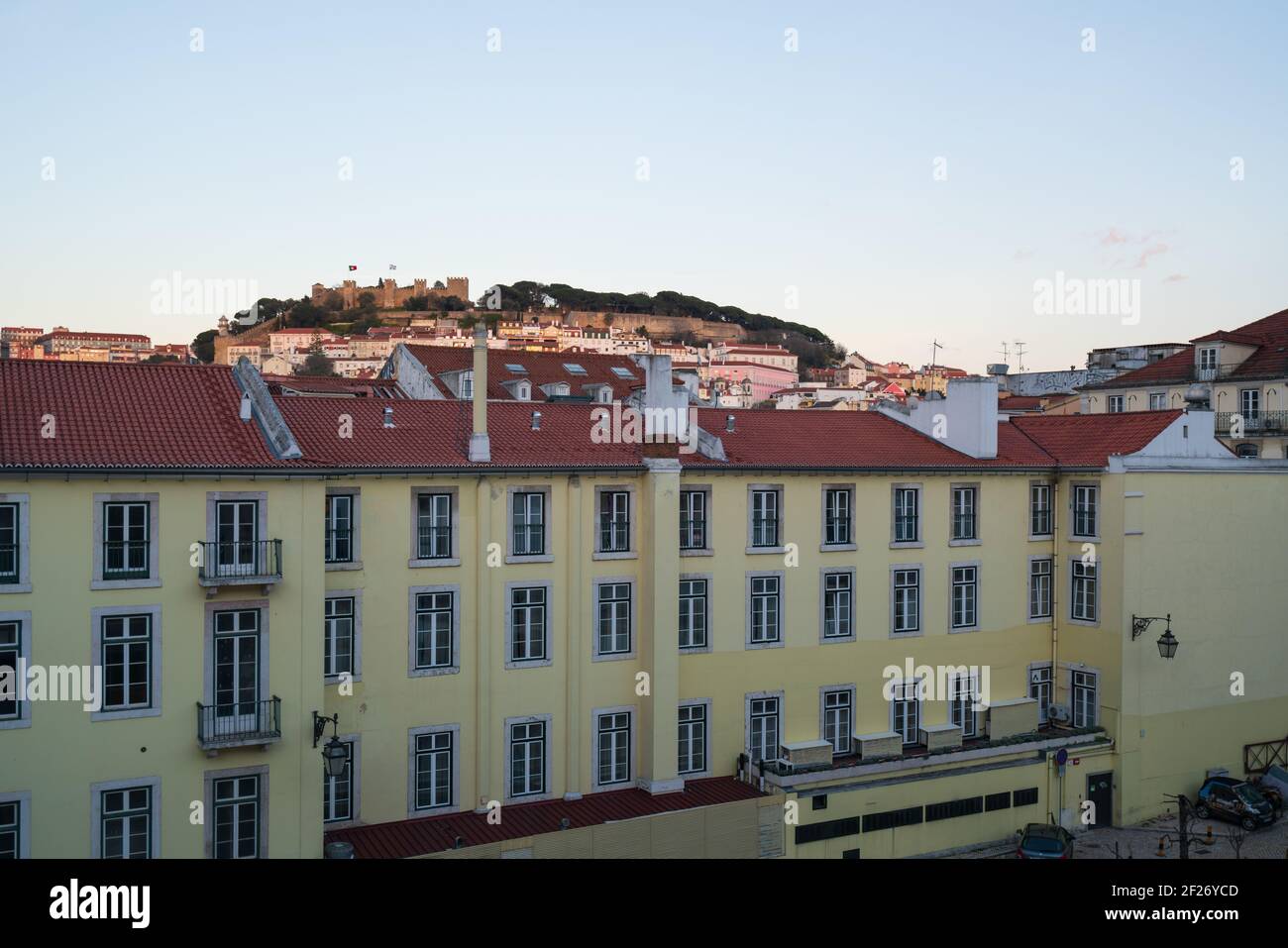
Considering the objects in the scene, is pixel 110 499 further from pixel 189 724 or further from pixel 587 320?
pixel 587 320

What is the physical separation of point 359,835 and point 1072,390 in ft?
189

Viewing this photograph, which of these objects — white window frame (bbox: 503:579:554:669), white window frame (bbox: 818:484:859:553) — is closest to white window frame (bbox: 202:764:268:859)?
white window frame (bbox: 503:579:554:669)

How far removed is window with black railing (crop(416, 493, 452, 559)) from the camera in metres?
24.2

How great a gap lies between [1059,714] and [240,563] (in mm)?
23247

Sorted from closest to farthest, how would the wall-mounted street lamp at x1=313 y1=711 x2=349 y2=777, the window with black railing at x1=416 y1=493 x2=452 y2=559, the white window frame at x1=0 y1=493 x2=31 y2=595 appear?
the white window frame at x1=0 y1=493 x2=31 y2=595
the wall-mounted street lamp at x1=313 y1=711 x2=349 y2=777
the window with black railing at x1=416 y1=493 x2=452 y2=559

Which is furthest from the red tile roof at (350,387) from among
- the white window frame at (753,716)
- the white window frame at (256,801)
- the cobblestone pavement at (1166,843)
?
the cobblestone pavement at (1166,843)

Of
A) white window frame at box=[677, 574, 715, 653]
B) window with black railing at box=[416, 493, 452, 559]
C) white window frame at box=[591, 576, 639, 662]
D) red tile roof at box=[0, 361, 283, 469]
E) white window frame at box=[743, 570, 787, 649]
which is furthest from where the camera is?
white window frame at box=[743, 570, 787, 649]

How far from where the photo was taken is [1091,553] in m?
31.7

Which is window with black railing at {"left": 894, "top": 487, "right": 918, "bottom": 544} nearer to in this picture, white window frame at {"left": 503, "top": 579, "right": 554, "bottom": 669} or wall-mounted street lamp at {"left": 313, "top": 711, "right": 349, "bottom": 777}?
white window frame at {"left": 503, "top": 579, "right": 554, "bottom": 669}

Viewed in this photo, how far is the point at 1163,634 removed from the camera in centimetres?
3081

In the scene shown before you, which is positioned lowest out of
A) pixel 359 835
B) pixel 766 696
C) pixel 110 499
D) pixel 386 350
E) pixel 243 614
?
pixel 359 835

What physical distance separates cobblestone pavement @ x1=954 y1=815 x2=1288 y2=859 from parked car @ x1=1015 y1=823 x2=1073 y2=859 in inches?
17.9

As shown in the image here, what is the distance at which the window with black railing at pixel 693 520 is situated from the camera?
27203 mm
